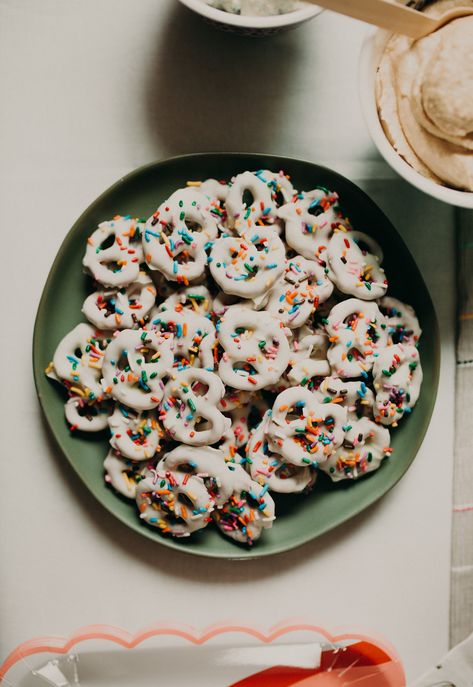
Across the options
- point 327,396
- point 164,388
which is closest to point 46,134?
point 164,388

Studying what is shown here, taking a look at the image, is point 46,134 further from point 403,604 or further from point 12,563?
point 403,604

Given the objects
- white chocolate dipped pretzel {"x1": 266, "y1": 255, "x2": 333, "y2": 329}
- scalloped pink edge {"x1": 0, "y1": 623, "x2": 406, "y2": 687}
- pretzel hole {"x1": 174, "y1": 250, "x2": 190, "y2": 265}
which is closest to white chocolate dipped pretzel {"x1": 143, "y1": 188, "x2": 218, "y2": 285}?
pretzel hole {"x1": 174, "y1": 250, "x2": 190, "y2": 265}

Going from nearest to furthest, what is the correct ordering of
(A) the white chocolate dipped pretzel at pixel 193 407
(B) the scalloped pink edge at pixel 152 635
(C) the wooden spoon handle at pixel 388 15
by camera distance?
1. (C) the wooden spoon handle at pixel 388 15
2. (A) the white chocolate dipped pretzel at pixel 193 407
3. (B) the scalloped pink edge at pixel 152 635

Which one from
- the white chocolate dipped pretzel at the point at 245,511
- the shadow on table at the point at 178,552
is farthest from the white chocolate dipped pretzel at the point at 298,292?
the shadow on table at the point at 178,552

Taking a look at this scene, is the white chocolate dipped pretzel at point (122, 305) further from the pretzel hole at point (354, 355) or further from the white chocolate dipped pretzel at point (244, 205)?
the pretzel hole at point (354, 355)

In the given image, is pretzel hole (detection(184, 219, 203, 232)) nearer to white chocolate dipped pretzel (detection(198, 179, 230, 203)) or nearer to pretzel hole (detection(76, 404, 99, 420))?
white chocolate dipped pretzel (detection(198, 179, 230, 203))

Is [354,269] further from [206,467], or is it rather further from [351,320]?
[206,467]

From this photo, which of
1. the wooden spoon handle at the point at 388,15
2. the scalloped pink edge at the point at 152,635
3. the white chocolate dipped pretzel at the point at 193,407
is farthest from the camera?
the scalloped pink edge at the point at 152,635
